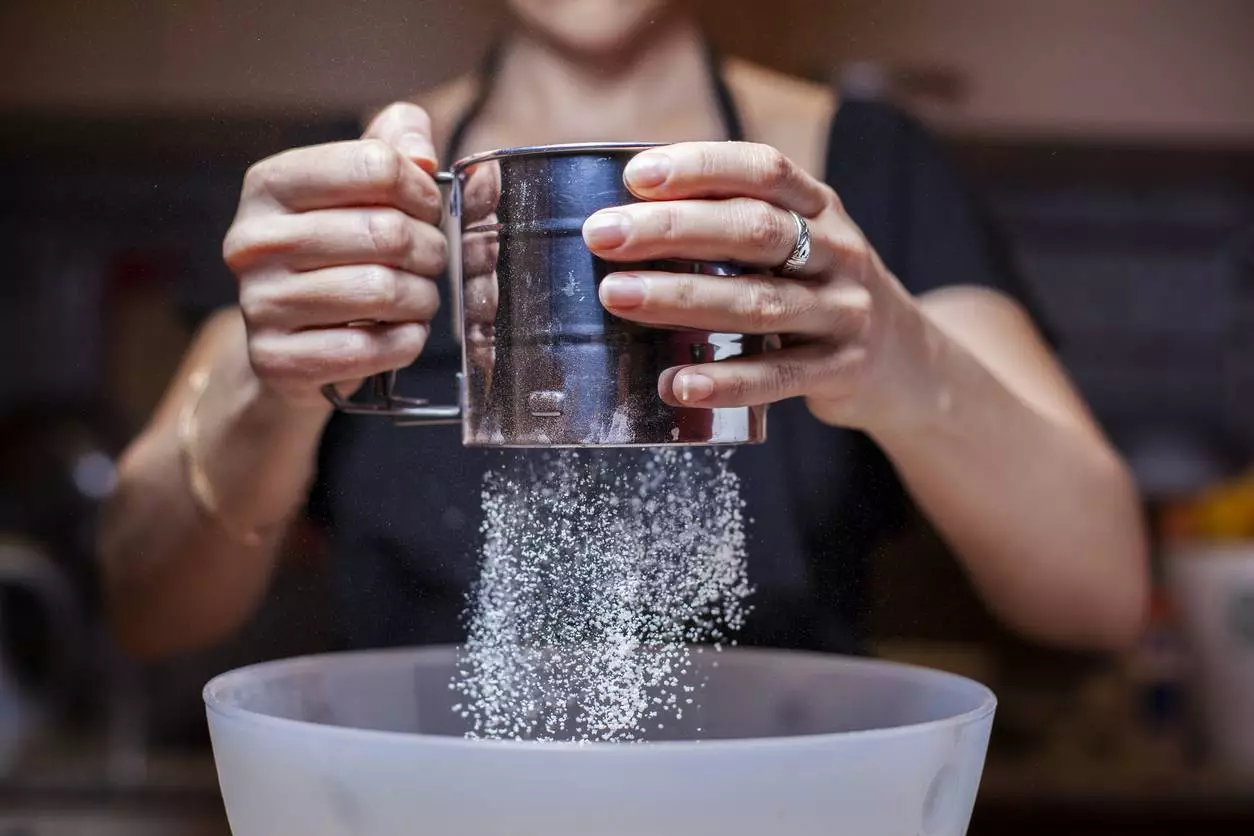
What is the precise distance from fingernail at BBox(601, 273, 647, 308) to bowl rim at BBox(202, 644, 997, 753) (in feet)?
0.40

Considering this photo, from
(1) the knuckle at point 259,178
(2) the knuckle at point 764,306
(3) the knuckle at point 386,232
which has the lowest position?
(2) the knuckle at point 764,306

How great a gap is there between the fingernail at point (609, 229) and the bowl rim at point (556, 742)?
0.45 ft

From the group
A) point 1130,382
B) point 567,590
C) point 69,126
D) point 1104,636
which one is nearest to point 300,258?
point 567,590

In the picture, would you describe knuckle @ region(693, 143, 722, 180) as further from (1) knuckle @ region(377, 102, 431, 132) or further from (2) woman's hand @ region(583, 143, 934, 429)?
(1) knuckle @ region(377, 102, 431, 132)

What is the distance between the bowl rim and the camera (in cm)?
29

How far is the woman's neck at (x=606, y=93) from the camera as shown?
1.47ft

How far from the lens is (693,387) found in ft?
1.12

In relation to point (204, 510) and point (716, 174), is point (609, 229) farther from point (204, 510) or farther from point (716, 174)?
point (204, 510)

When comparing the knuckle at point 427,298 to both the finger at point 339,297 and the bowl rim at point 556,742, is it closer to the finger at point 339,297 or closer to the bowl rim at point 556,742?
the finger at point 339,297

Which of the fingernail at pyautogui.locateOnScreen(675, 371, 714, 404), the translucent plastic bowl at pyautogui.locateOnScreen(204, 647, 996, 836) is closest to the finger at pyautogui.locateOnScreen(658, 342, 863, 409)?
the fingernail at pyautogui.locateOnScreen(675, 371, 714, 404)

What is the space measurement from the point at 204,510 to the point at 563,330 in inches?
8.7

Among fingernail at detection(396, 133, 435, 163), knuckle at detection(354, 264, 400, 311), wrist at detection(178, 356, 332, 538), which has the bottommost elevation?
wrist at detection(178, 356, 332, 538)

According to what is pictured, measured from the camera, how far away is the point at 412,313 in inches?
15.9

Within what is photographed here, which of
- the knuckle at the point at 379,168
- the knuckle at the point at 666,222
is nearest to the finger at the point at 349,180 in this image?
the knuckle at the point at 379,168
